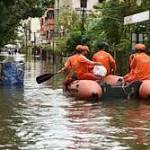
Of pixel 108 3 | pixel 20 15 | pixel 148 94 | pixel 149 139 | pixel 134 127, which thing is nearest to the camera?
pixel 149 139

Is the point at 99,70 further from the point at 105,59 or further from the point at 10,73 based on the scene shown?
the point at 10,73

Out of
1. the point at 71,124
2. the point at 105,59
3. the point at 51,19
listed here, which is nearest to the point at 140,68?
the point at 105,59

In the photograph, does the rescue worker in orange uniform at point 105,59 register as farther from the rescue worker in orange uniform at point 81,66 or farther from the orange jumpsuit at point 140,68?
the orange jumpsuit at point 140,68

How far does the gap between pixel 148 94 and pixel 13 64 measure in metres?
Answer: 7.85

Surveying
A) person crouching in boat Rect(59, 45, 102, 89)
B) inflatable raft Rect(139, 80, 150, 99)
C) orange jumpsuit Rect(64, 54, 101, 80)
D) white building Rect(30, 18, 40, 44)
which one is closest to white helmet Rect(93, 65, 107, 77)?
person crouching in boat Rect(59, 45, 102, 89)

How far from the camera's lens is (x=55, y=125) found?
1309cm

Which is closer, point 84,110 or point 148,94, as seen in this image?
point 84,110

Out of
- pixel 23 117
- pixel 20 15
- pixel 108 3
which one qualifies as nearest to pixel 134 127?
pixel 23 117

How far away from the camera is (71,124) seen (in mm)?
13281

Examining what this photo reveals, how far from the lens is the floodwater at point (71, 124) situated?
10.8m

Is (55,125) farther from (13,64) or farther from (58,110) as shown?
(13,64)

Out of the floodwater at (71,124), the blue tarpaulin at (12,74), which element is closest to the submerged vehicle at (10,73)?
the blue tarpaulin at (12,74)

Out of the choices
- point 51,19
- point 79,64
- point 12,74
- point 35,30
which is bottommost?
point 12,74

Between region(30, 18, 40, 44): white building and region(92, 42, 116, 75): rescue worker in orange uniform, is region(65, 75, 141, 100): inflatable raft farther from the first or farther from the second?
region(30, 18, 40, 44): white building
